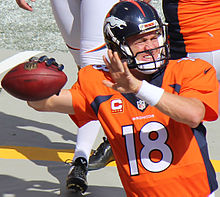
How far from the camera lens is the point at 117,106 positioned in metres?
2.95

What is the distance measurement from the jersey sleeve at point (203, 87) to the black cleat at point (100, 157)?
1691 millimetres

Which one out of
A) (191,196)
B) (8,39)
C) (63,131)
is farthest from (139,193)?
(8,39)

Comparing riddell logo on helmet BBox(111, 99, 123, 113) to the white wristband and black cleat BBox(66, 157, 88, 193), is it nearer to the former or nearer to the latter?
the white wristband

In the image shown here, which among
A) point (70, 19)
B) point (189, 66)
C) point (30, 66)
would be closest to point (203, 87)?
point (189, 66)

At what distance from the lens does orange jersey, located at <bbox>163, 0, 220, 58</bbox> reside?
4.03 m

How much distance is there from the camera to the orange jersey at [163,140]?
2.85m

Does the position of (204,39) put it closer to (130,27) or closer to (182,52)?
(182,52)

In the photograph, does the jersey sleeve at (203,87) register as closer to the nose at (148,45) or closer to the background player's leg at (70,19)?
the nose at (148,45)

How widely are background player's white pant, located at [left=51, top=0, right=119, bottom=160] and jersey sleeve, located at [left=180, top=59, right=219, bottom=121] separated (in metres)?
1.31

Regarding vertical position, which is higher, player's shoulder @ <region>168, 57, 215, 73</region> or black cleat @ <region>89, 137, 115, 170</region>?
player's shoulder @ <region>168, 57, 215, 73</region>

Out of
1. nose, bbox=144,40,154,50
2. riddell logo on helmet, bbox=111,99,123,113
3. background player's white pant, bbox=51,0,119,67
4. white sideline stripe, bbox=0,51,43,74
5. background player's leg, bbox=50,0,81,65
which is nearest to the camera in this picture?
nose, bbox=144,40,154,50

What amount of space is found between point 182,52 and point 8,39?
4355mm

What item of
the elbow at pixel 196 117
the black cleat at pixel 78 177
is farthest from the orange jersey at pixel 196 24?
the elbow at pixel 196 117

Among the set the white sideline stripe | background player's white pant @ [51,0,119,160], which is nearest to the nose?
background player's white pant @ [51,0,119,160]
